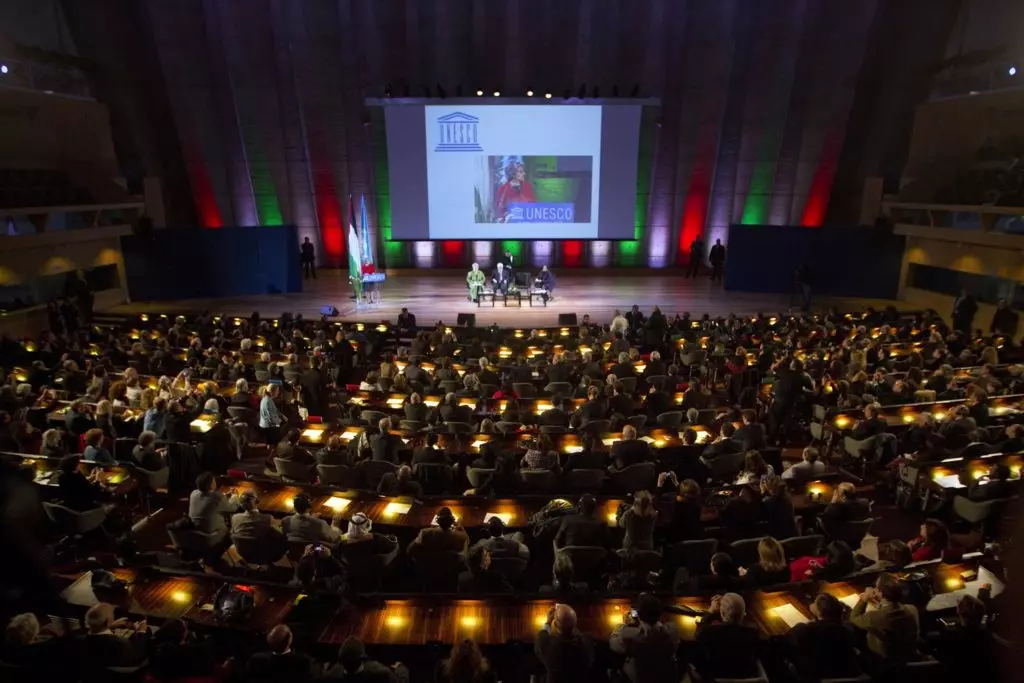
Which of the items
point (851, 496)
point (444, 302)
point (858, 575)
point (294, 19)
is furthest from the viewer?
point (294, 19)

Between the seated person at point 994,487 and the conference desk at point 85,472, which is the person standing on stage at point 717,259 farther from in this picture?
the conference desk at point 85,472

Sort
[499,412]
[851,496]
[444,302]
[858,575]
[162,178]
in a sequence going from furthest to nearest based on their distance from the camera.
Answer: [162,178]
[444,302]
[499,412]
[851,496]
[858,575]

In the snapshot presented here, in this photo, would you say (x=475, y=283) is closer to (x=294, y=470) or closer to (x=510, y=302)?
(x=510, y=302)

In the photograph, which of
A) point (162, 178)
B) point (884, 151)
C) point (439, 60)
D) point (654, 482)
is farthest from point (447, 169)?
point (654, 482)

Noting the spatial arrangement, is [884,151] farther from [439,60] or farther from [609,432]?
[609,432]

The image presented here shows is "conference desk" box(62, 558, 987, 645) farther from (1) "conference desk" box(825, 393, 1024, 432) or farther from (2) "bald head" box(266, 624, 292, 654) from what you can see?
(1) "conference desk" box(825, 393, 1024, 432)

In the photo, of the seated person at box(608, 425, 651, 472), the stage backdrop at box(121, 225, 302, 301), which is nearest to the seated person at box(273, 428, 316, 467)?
the seated person at box(608, 425, 651, 472)

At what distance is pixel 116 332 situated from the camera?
651 inches

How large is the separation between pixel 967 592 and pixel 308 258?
23.6 m

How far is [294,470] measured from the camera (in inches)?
311

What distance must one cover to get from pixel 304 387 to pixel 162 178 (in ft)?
60.1

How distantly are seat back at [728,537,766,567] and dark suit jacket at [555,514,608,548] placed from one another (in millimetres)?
1155

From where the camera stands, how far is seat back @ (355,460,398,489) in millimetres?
7770

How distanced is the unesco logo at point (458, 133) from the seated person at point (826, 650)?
21366 millimetres
